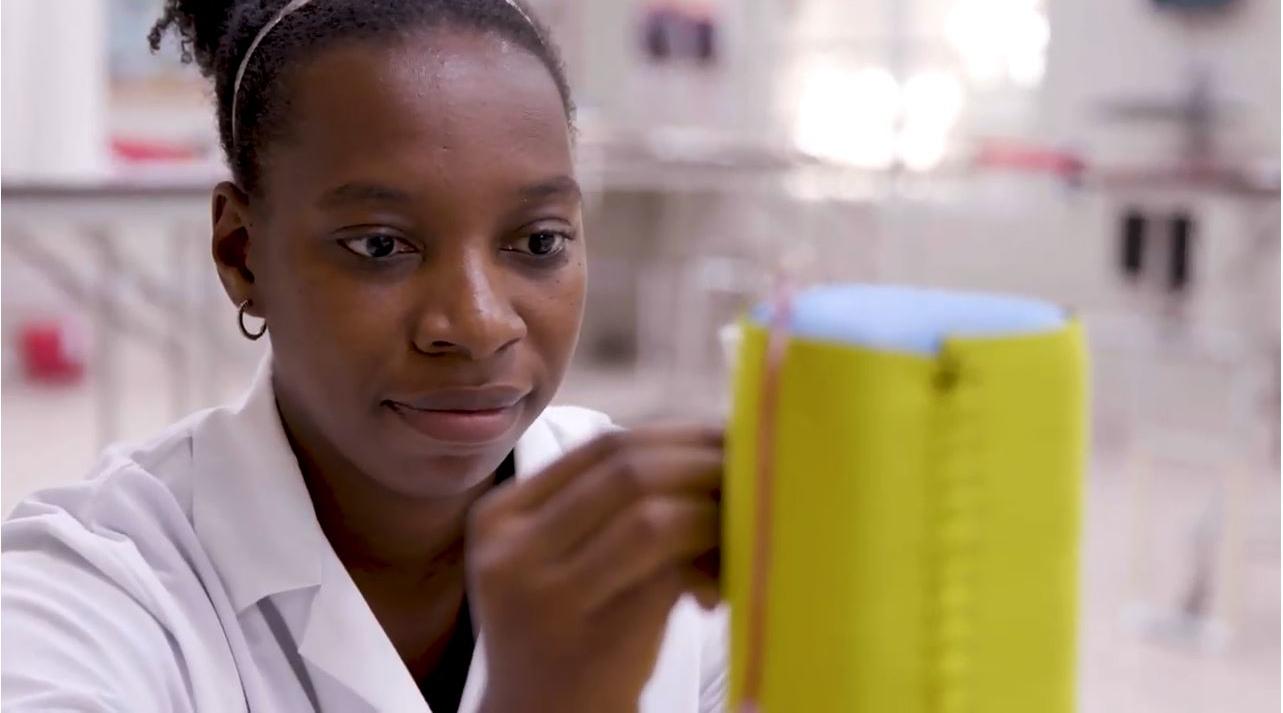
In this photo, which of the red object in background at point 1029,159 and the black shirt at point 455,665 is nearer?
the black shirt at point 455,665

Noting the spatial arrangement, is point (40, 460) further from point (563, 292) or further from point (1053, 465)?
point (1053, 465)

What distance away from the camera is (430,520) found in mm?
775

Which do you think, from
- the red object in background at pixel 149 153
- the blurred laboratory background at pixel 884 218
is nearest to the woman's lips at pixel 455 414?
the blurred laboratory background at pixel 884 218

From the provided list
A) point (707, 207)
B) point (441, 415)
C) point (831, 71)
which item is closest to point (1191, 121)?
point (831, 71)

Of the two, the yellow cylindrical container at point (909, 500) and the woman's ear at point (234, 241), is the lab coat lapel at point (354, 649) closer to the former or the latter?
the woman's ear at point (234, 241)

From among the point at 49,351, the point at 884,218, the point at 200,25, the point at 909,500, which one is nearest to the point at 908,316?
the point at 909,500

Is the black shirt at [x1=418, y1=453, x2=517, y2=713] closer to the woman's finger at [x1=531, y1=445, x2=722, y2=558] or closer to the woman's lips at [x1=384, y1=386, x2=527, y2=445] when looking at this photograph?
the woman's lips at [x1=384, y1=386, x2=527, y2=445]

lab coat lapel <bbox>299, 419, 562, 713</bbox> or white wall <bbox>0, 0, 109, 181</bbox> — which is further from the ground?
white wall <bbox>0, 0, 109, 181</bbox>

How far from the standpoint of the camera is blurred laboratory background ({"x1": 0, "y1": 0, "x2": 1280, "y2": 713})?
2.45m

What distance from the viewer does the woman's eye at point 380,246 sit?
633 mm

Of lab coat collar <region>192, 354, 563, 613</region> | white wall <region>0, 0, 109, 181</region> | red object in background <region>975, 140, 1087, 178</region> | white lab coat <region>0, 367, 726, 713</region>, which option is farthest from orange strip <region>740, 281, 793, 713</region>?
red object in background <region>975, 140, 1087, 178</region>

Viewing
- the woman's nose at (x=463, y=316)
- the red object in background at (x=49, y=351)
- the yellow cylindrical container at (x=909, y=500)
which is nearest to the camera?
the yellow cylindrical container at (x=909, y=500)

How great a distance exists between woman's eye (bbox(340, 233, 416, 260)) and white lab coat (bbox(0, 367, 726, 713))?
0.41 ft

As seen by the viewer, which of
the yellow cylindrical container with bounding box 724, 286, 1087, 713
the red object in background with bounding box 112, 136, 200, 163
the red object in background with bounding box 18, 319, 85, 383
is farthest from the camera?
the red object in background with bounding box 18, 319, 85, 383
